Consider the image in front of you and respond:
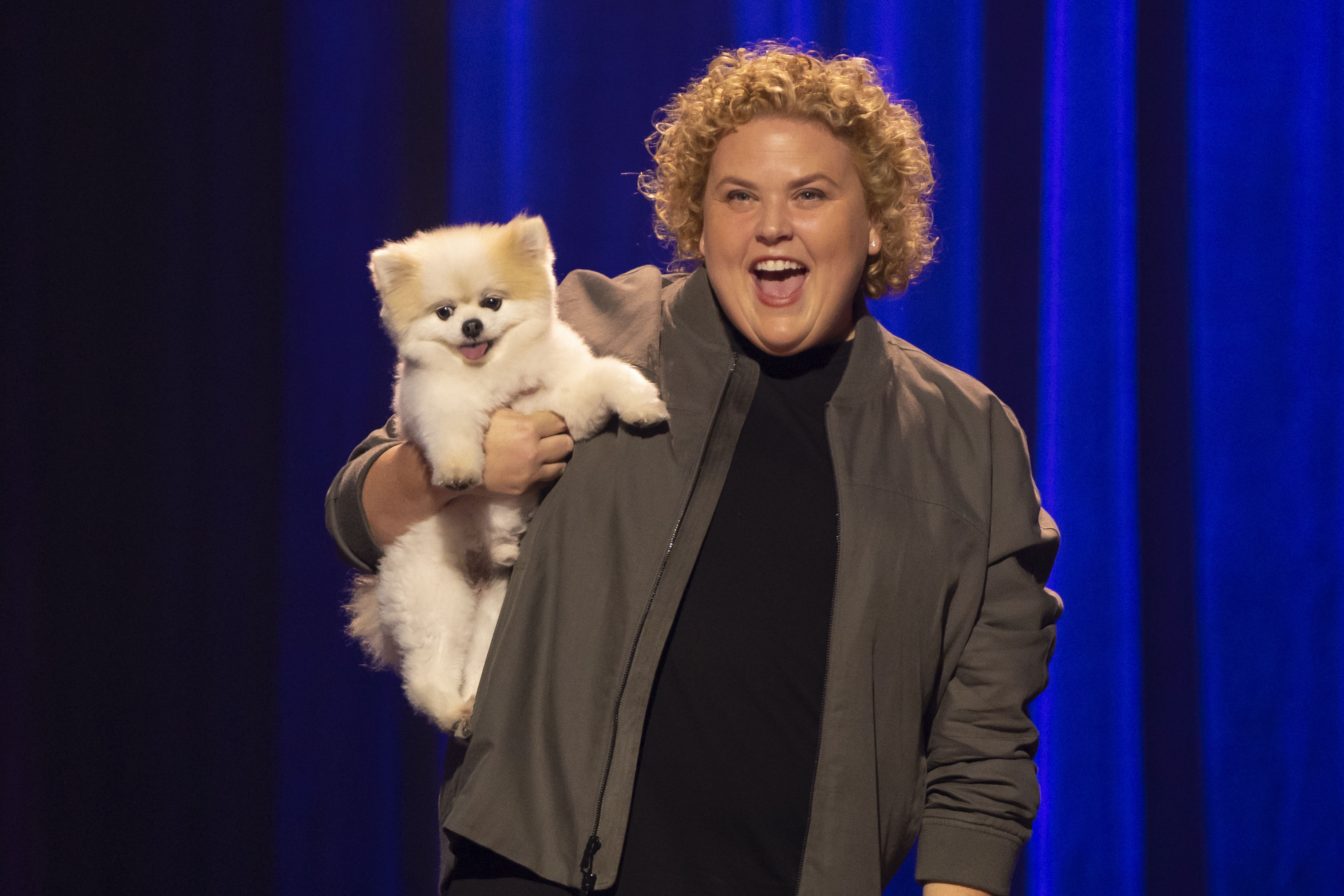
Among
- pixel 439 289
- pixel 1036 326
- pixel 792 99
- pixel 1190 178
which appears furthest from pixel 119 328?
pixel 1190 178

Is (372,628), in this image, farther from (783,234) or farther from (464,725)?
(783,234)

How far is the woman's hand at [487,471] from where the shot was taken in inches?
47.6

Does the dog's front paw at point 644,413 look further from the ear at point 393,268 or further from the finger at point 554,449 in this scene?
the ear at point 393,268

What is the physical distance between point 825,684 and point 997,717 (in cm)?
24

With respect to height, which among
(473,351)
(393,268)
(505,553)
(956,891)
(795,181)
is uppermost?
(795,181)

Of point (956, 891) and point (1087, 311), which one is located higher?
point (1087, 311)

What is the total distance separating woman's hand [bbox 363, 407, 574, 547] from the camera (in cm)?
121

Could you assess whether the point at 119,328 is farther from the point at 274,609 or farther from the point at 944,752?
the point at 944,752

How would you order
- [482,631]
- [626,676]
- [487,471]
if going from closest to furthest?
[626,676]
[487,471]
[482,631]

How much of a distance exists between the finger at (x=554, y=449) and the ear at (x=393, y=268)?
298mm

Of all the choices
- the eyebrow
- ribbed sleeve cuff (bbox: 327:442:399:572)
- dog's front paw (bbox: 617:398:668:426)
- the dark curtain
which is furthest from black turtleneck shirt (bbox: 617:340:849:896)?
the dark curtain

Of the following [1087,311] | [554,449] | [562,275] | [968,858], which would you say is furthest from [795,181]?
[1087,311]

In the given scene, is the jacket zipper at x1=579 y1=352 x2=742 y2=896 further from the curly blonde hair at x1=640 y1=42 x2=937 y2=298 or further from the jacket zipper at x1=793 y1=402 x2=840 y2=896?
the curly blonde hair at x1=640 y1=42 x2=937 y2=298

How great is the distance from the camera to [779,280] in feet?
4.24
